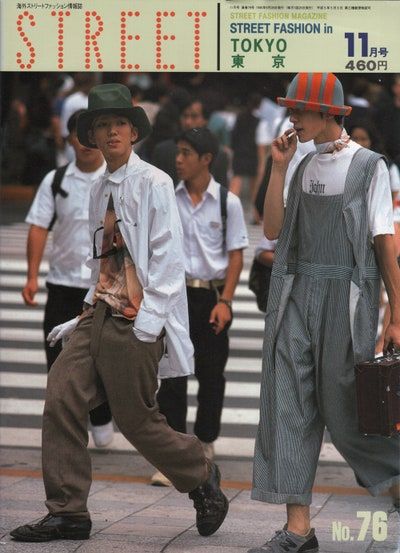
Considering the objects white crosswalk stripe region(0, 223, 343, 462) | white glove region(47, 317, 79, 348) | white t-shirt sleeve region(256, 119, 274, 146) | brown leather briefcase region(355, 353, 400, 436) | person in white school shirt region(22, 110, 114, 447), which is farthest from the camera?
white t-shirt sleeve region(256, 119, 274, 146)

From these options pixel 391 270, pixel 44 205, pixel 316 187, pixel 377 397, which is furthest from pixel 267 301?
pixel 44 205

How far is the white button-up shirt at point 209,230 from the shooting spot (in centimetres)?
746

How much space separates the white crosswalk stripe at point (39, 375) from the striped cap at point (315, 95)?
130 inches

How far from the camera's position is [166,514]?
21.3ft

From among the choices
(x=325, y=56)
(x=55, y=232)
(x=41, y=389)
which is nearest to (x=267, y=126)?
(x=41, y=389)

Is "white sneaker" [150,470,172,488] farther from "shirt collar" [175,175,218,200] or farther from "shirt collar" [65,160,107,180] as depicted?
"shirt collar" [65,160,107,180]

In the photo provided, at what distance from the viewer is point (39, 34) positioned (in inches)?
236

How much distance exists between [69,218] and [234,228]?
3.05ft

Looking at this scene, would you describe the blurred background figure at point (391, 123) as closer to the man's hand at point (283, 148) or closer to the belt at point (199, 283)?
the belt at point (199, 283)

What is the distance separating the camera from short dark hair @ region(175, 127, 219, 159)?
7.41 m

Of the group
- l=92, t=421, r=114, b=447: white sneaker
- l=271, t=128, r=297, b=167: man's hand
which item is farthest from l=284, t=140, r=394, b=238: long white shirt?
l=92, t=421, r=114, b=447: white sneaker

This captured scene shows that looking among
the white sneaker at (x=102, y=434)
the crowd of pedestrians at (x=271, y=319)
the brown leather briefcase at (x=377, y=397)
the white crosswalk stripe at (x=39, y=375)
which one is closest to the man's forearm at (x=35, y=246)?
the white sneaker at (x=102, y=434)

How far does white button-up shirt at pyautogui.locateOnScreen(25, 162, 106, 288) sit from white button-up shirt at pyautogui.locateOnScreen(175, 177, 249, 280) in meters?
0.55

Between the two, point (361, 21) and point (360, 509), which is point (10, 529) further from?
A: point (361, 21)
